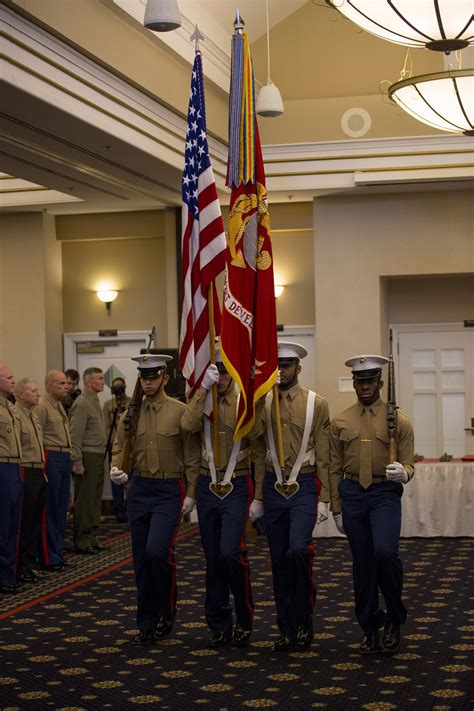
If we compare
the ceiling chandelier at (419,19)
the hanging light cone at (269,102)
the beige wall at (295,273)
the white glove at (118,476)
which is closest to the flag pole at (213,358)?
the white glove at (118,476)

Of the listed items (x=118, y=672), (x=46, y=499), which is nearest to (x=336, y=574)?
(x=46, y=499)

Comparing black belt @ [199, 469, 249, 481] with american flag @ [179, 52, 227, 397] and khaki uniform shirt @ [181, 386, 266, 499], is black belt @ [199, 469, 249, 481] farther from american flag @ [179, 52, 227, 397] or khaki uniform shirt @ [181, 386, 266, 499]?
american flag @ [179, 52, 227, 397]

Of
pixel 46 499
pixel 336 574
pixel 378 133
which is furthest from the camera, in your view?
pixel 378 133

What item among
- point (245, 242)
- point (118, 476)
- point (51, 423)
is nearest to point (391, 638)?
point (118, 476)

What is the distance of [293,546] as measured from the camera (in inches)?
246

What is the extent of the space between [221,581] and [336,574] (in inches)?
105

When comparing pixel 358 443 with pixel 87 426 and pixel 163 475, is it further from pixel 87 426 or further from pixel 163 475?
pixel 87 426

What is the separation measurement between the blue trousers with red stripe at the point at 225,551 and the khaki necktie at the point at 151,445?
28 cm

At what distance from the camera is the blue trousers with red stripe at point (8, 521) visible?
28.1 ft

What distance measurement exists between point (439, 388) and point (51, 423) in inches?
215

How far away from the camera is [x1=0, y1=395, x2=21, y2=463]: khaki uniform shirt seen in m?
8.62

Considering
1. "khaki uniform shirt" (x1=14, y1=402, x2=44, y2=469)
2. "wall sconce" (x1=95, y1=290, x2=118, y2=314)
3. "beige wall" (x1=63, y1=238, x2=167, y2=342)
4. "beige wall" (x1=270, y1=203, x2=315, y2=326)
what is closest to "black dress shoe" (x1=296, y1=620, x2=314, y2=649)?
"khaki uniform shirt" (x1=14, y1=402, x2=44, y2=469)

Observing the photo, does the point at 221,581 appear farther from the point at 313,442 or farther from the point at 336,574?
the point at 336,574

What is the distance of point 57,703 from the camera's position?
535 centimetres
